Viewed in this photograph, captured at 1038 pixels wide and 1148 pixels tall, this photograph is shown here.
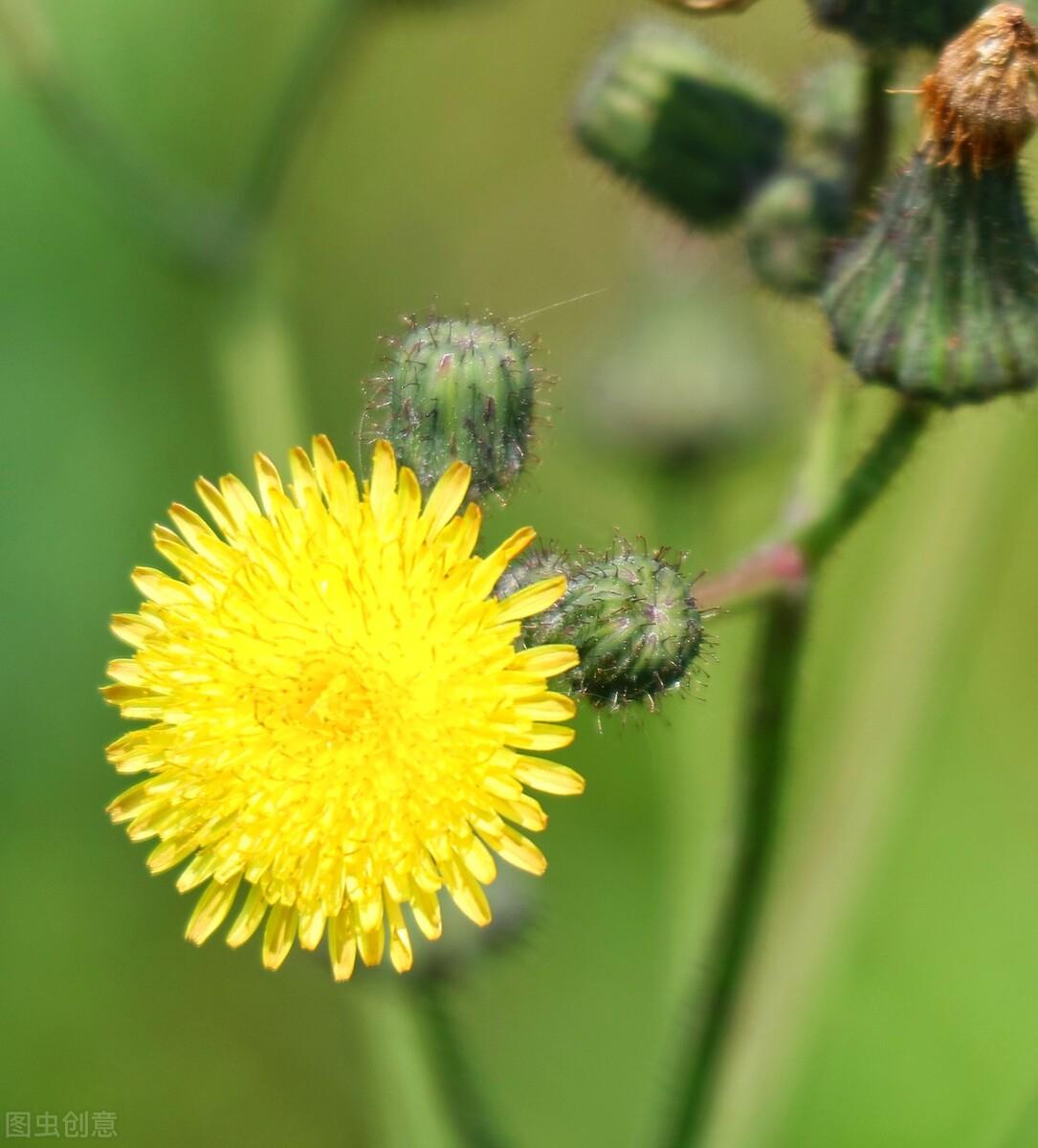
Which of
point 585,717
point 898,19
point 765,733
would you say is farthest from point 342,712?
point 585,717

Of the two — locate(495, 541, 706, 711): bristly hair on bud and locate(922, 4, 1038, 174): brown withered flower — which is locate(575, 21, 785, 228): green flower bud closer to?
locate(922, 4, 1038, 174): brown withered flower

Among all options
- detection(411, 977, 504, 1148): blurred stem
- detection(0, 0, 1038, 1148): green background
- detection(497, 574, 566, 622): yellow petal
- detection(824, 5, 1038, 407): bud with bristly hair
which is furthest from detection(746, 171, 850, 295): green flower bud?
detection(411, 977, 504, 1148): blurred stem

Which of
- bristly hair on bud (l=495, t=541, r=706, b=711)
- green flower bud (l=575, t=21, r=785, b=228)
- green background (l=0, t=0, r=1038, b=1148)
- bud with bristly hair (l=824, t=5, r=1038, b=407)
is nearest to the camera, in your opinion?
bristly hair on bud (l=495, t=541, r=706, b=711)

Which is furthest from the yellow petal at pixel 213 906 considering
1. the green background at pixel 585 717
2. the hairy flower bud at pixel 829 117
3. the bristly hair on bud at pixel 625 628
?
the hairy flower bud at pixel 829 117

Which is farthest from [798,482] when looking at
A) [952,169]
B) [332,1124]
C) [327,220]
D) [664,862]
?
[327,220]

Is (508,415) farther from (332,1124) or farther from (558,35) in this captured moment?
(558,35)
